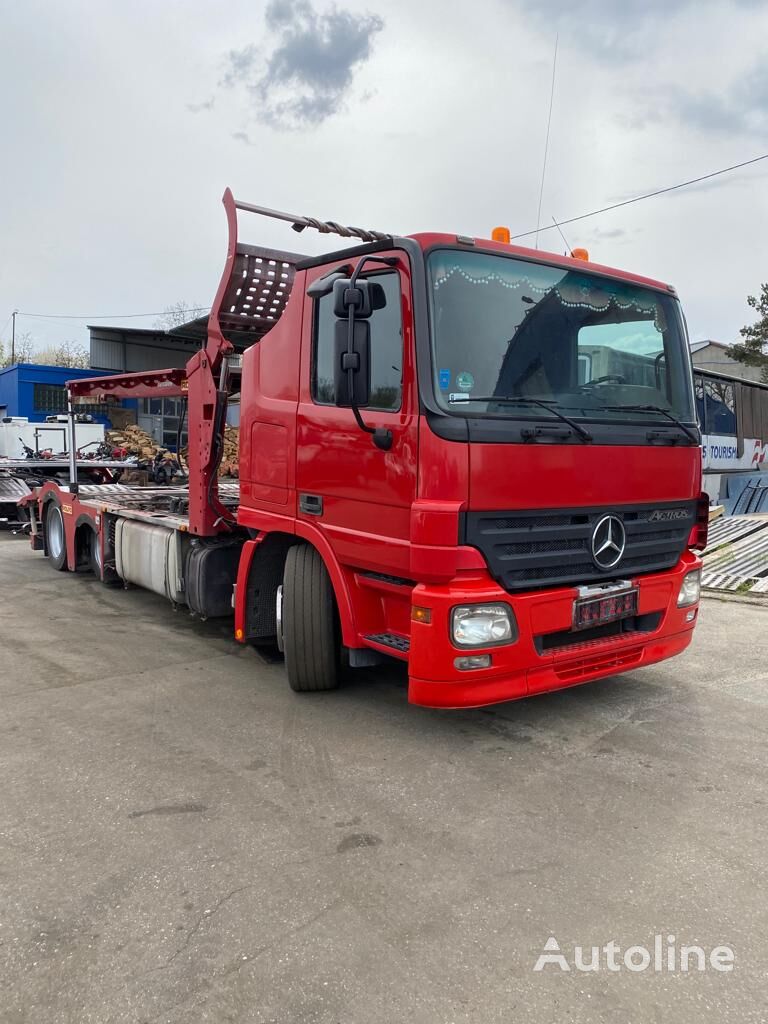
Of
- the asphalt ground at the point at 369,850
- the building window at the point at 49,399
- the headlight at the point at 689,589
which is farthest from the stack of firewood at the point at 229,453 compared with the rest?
the building window at the point at 49,399

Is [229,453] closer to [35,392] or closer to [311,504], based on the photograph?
[311,504]

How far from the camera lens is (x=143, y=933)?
247 centimetres

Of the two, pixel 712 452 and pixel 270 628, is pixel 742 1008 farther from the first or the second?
pixel 712 452

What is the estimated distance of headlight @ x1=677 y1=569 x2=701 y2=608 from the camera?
4.46 meters

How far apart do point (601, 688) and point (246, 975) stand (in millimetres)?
3298

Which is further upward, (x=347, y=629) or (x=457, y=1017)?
(x=347, y=629)

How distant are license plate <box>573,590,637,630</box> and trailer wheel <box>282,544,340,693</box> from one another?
1.48 m

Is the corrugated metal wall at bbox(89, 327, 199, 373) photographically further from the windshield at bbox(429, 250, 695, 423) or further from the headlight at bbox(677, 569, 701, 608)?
the headlight at bbox(677, 569, 701, 608)

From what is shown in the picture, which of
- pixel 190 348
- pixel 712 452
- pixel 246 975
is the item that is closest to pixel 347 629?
pixel 246 975

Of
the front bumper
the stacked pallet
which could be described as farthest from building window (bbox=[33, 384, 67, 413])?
the front bumper

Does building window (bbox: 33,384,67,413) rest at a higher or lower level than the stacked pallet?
higher

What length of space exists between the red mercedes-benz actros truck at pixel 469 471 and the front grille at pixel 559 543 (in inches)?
0.5

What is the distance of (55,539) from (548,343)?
7.52 m

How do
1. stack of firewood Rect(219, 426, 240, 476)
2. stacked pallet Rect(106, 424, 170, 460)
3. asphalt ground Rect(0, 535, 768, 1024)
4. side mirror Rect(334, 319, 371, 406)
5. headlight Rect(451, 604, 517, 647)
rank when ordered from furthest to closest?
stacked pallet Rect(106, 424, 170, 460) → stack of firewood Rect(219, 426, 240, 476) → side mirror Rect(334, 319, 371, 406) → headlight Rect(451, 604, 517, 647) → asphalt ground Rect(0, 535, 768, 1024)
